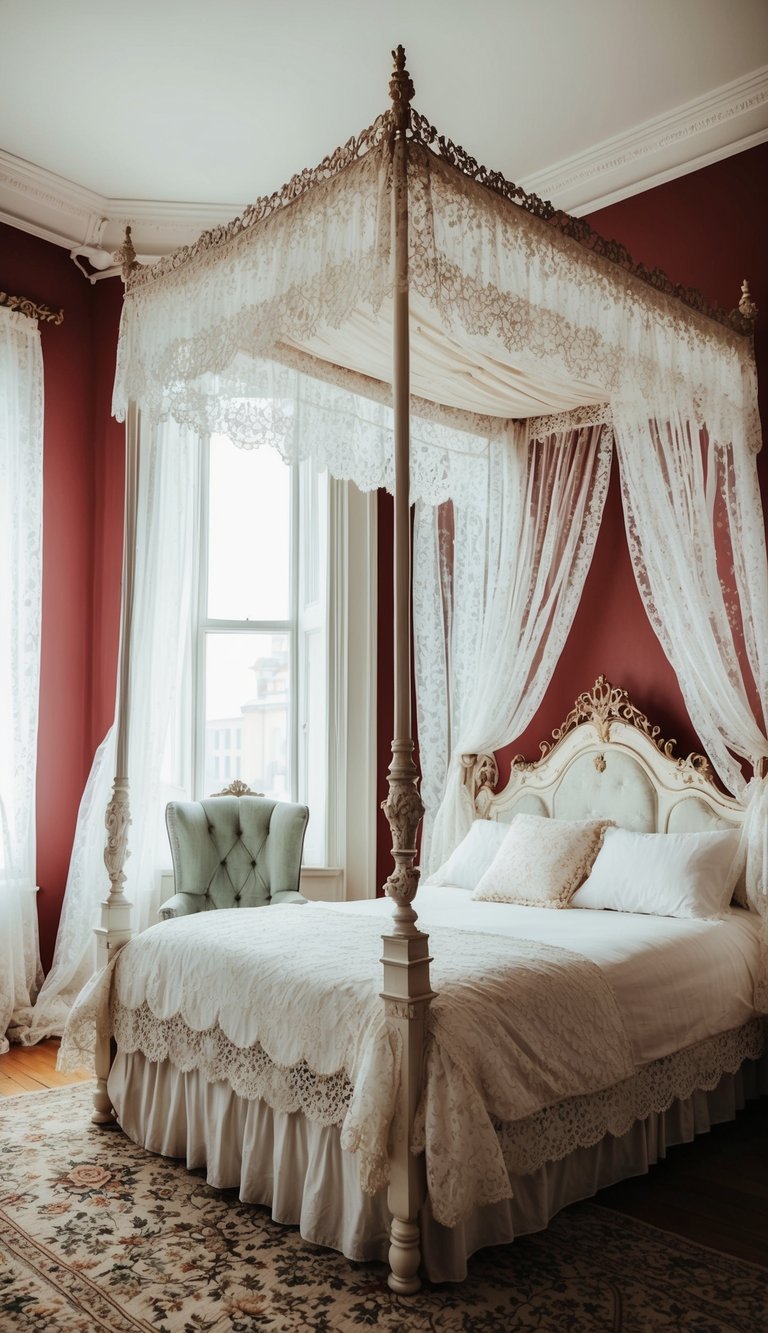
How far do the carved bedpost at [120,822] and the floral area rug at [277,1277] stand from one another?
20.0 inches

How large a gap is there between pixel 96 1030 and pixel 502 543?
267 cm

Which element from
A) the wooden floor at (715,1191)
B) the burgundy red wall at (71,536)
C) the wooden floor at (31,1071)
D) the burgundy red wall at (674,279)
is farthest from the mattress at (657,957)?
the burgundy red wall at (71,536)

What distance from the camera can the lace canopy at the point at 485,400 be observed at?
3027 mm

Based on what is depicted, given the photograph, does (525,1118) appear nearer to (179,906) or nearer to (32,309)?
(179,906)

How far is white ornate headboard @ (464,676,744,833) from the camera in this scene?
4.38 meters

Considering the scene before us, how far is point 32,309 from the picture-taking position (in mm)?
5281

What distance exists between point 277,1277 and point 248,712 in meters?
3.37

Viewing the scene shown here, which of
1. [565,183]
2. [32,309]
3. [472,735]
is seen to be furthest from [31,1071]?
[565,183]

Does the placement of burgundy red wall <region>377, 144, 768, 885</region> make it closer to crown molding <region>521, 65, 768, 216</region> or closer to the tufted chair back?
crown molding <region>521, 65, 768, 216</region>

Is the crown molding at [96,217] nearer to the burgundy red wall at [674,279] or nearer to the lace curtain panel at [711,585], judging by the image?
the burgundy red wall at [674,279]

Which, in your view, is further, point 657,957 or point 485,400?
A: point 485,400

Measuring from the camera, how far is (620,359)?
363 centimetres

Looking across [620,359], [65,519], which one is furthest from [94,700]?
[620,359]

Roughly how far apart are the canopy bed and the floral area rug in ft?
0.28
